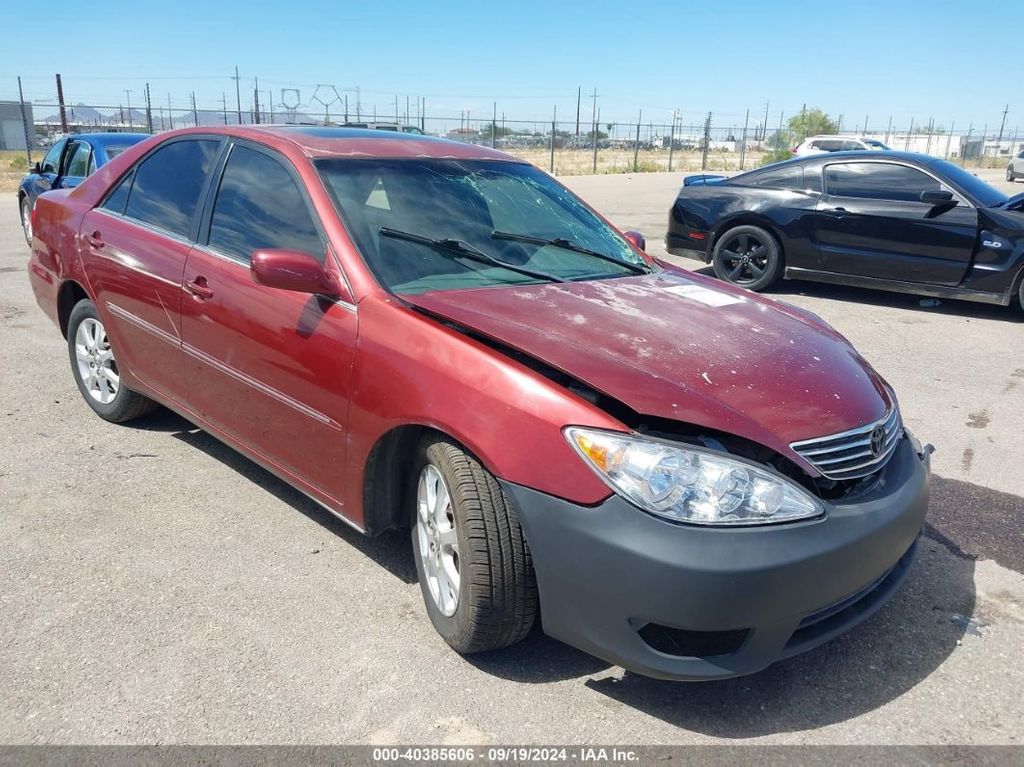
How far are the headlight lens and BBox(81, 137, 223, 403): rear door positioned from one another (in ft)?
7.54

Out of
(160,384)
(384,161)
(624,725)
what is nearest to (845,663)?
(624,725)

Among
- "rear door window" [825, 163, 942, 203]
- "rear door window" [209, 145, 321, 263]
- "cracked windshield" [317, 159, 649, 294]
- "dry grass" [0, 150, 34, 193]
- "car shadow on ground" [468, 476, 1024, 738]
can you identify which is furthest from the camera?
"dry grass" [0, 150, 34, 193]

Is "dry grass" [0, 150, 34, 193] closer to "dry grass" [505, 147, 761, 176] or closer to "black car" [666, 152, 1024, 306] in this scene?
"dry grass" [505, 147, 761, 176]

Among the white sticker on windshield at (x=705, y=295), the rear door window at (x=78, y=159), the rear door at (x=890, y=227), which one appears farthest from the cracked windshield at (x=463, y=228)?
the rear door window at (x=78, y=159)

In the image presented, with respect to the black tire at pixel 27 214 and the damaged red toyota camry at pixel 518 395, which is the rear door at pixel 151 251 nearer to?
the damaged red toyota camry at pixel 518 395

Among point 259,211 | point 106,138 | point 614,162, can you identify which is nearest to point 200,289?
point 259,211

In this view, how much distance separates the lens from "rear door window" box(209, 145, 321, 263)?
330 cm

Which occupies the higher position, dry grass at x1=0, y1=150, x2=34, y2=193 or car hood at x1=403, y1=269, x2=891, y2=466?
car hood at x1=403, y1=269, x2=891, y2=466

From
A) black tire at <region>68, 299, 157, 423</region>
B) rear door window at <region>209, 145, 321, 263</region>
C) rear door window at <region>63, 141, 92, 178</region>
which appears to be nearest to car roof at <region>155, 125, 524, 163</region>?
rear door window at <region>209, 145, 321, 263</region>

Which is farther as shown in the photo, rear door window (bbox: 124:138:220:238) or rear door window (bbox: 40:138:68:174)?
rear door window (bbox: 40:138:68:174)

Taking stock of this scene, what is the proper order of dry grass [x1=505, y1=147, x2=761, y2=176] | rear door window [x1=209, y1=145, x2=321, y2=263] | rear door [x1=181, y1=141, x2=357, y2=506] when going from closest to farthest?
rear door [x1=181, y1=141, x2=357, y2=506] → rear door window [x1=209, y1=145, x2=321, y2=263] → dry grass [x1=505, y1=147, x2=761, y2=176]

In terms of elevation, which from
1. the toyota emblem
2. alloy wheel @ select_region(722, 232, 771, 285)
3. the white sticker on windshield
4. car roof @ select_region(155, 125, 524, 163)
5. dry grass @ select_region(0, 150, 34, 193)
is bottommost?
dry grass @ select_region(0, 150, 34, 193)

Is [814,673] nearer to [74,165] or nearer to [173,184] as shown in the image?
[173,184]

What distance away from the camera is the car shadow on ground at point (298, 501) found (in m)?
3.40
